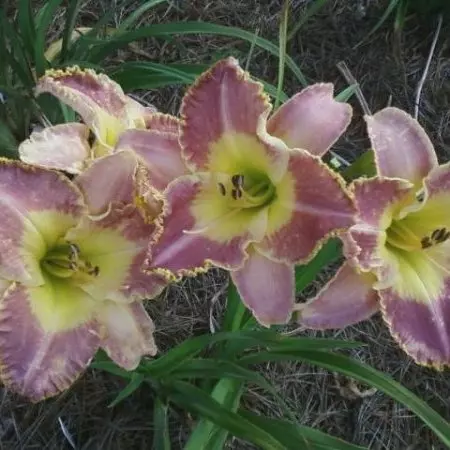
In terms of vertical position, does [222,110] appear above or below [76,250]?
above

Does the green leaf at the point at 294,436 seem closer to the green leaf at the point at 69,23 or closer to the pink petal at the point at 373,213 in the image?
the pink petal at the point at 373,213

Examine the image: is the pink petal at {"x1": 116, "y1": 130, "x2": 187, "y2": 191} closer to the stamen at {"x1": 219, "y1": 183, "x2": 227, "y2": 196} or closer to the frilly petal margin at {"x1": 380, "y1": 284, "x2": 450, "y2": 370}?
the stamen at {"x1": 219, "y1": 183, "x2": 227, "y2": 196}

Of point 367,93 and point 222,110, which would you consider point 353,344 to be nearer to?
point 222,110

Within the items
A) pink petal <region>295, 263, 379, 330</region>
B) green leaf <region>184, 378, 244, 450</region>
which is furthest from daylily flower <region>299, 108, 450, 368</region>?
green leaf <region>184, 378, 244, 450</region>

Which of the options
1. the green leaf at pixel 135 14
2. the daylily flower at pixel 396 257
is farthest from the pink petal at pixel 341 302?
the green leaf at pixel 135 14

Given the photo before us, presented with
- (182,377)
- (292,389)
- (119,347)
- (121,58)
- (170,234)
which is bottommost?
(292,389)

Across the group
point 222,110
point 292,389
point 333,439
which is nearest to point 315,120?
Answer: point 222,110

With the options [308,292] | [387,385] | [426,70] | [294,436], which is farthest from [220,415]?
[426,70]

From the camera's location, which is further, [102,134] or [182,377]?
[182,377]
